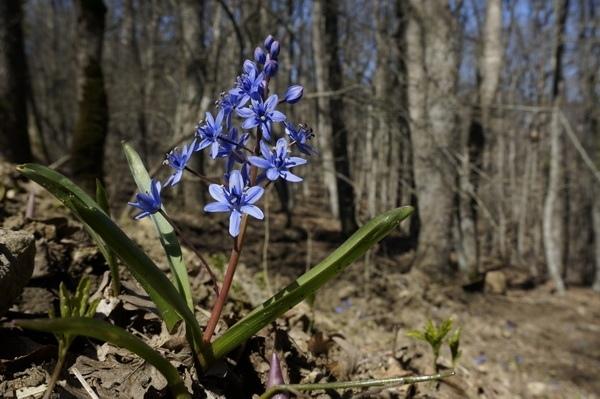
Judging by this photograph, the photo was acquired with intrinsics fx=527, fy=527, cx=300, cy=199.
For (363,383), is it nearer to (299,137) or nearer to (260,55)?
(299,137)

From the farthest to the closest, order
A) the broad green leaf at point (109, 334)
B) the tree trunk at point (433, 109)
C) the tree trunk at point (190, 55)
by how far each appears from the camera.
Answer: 1. the tree trunk at point (190, 55)
2. the tree trunk at point (433, 109)
3. the broad green leaf at point (109, 334)

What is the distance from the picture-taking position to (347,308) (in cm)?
538

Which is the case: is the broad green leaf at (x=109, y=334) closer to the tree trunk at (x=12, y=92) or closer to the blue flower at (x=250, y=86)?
the blue flower at (x=250, y=86)

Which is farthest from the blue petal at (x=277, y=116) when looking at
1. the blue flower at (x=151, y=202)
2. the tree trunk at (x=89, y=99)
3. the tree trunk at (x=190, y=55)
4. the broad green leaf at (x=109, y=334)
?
the tree trunk at (x=190, y=55)

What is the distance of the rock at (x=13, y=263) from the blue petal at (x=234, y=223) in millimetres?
698

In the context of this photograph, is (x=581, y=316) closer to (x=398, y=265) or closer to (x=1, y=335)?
(x=398, y=265)

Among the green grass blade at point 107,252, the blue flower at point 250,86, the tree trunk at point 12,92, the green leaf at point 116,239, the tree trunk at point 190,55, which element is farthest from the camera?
the tree trunk at point 190,55

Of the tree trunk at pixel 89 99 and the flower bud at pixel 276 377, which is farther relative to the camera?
the tree trunk at pixel 89 99

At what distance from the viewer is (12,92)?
5.17 metres

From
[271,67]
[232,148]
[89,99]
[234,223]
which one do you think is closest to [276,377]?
[234,223]

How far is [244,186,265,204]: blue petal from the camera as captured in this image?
1.46 metres

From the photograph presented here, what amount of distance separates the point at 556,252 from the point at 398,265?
208 inches

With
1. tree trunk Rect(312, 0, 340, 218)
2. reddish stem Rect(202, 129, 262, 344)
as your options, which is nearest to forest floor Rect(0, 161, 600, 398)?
reddish stem Rect(202, 129, 262, 344)

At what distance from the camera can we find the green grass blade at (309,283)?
Result: 1.50 m
